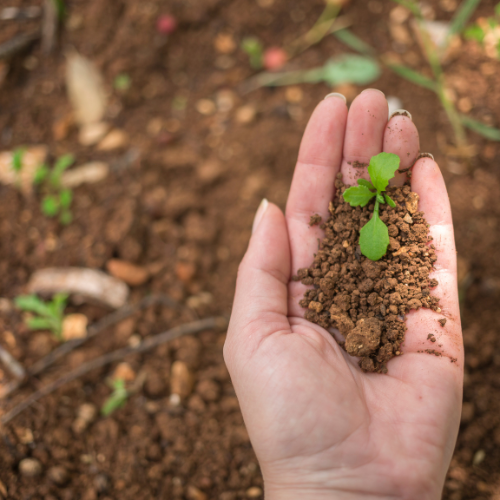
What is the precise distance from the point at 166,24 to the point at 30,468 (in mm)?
3138

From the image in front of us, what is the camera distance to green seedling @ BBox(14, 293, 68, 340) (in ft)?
7.34

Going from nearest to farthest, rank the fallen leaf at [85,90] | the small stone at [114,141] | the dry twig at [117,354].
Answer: the dry twig at [117,354] → the small stone at [114,141] → the fallen leaf at [85,90]

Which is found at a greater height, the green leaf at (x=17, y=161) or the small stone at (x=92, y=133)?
the green leaf at (x=17, y=161)

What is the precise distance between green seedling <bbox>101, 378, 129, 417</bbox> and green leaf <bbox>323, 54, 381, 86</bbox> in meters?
2.52

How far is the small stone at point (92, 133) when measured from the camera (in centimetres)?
304

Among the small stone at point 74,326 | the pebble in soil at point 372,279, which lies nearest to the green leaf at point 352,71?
the pebble in soil at point 372,279

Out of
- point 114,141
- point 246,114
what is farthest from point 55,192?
point 246,114

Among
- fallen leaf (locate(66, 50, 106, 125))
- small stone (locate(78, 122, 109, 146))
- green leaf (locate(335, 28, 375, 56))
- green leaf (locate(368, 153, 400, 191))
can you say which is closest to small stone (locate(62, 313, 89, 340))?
small stone (locate(78, 122, 109, 146))

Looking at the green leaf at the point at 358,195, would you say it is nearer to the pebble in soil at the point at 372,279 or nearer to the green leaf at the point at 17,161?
the pebble in soil at the point at 372,279

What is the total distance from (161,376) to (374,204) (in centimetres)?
139

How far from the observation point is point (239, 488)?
6.21 ft

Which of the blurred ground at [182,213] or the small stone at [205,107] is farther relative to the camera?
the small stone at [205,107]

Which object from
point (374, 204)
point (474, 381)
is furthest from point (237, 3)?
point (474, 381)

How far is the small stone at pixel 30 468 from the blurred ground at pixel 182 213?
2cm
